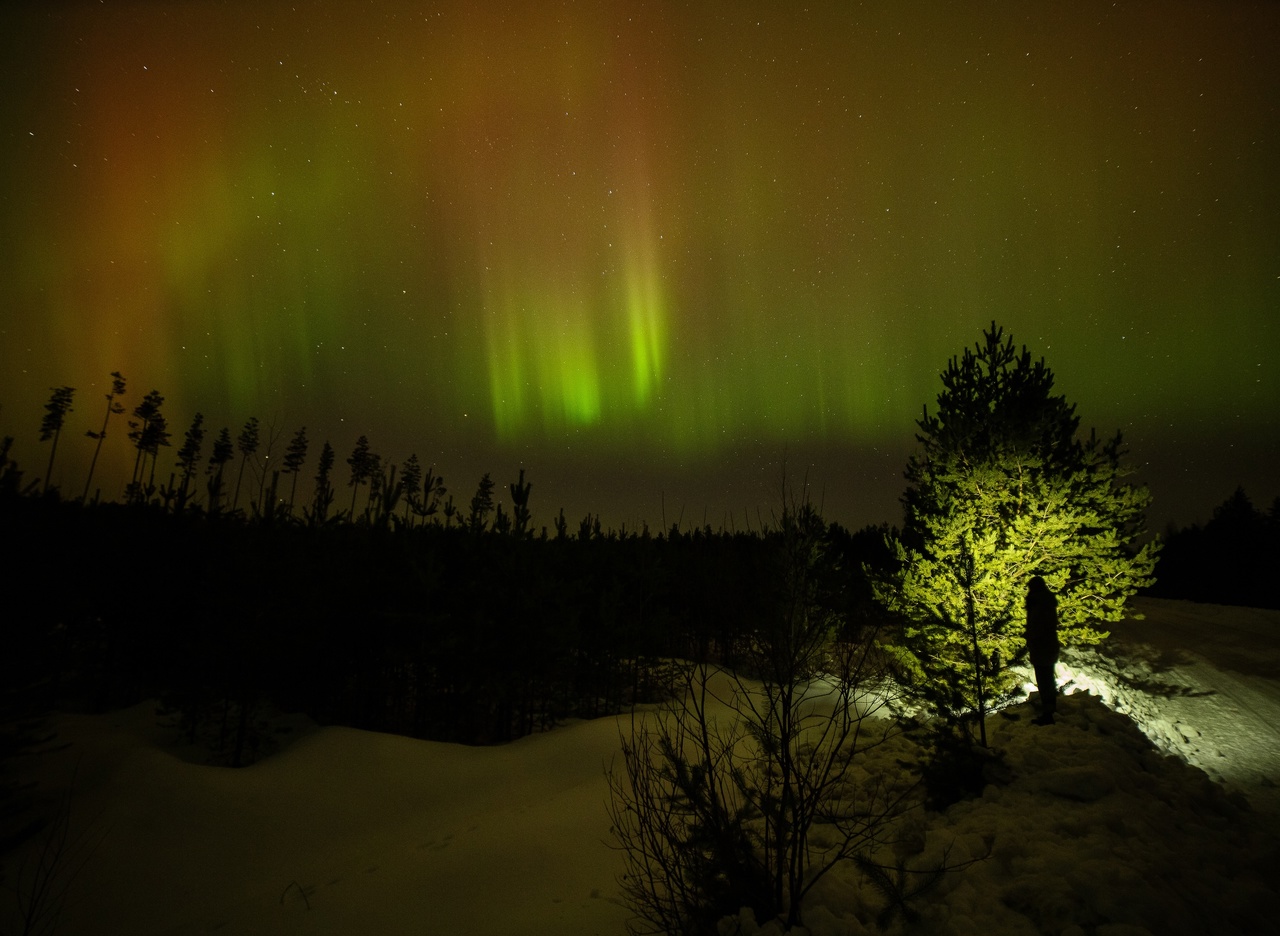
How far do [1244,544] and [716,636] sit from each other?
39099 mm

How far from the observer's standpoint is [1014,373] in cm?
1335

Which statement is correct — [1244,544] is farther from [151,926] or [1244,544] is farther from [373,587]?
[151,926]

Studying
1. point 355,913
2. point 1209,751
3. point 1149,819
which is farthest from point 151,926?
point 1209,751

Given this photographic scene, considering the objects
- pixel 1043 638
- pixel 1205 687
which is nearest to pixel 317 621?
pixel 1043 638

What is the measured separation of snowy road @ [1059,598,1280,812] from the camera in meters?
8.23

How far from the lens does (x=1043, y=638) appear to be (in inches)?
344

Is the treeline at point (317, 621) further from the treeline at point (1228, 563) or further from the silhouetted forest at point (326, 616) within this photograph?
the treeline at point (1228, 563)

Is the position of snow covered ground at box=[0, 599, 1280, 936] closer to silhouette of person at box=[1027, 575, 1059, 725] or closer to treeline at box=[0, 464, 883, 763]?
silhouette of person at box=[1027, 575, 1059, 725]

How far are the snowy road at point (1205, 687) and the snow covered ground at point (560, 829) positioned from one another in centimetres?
7

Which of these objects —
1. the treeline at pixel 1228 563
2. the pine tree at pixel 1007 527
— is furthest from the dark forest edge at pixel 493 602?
the treeline at pixel 1228 563

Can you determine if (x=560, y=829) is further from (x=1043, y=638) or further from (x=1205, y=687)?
(x=1205, y=687)

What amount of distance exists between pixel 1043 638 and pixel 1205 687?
6.58 meters

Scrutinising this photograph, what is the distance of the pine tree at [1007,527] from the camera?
10867mm

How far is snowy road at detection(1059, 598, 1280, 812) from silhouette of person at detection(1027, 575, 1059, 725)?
1.86 metres
